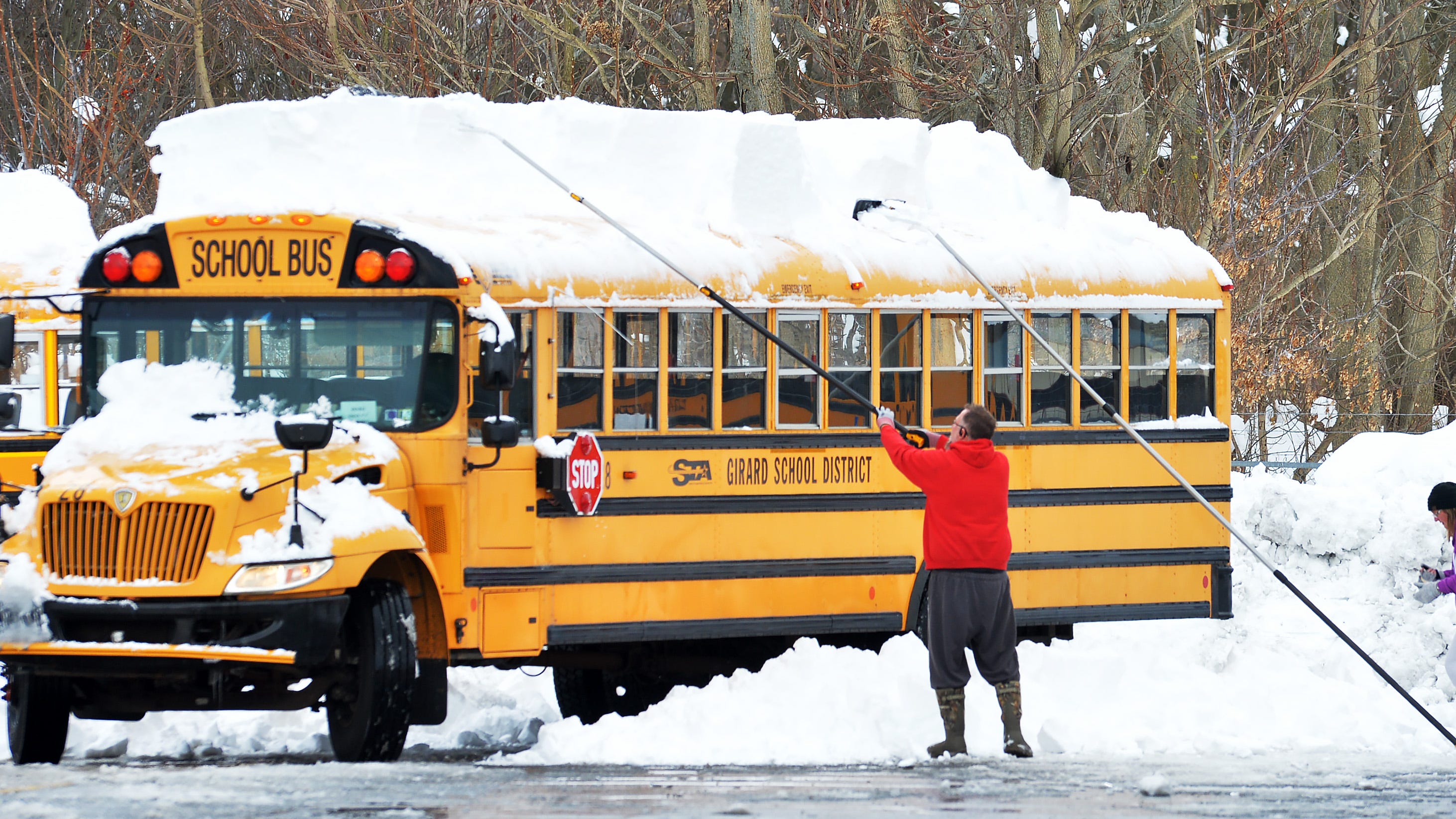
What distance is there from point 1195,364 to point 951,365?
1.55 meters

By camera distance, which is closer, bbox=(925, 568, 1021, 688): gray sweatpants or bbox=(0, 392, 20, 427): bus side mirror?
bbox=(925, 568, 1021, 688): gray sweatpants

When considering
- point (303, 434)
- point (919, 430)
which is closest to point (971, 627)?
point (919, 430)

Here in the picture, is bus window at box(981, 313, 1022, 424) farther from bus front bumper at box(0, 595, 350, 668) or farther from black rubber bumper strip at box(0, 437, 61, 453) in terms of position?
black rubber bumper strip at box(0, 437, 61, 453)

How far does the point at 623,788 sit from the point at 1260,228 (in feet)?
48.0

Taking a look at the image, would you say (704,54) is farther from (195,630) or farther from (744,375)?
(195,630)

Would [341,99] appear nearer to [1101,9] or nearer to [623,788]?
[623,788]

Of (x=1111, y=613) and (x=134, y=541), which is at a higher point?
(x=134, y=541)

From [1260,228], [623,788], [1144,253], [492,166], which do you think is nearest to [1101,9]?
[1260,228]

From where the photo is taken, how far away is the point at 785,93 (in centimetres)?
2014

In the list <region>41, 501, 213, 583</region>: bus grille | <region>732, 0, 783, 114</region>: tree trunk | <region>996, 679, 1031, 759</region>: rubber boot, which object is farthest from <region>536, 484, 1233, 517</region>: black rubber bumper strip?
<region>732, 0, 783, 114</region>: tree trunk

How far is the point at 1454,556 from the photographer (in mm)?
8156

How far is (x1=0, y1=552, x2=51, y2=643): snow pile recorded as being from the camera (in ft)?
23.1

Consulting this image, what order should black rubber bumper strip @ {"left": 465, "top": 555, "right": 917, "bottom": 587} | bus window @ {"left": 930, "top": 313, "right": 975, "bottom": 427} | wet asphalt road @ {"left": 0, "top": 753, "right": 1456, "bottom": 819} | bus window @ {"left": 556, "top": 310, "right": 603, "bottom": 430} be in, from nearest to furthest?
wet asphalt road @ {"left": 0, "top": 753, "right": 1456, "bottom": 819} → black rubber bumper strip @ {"left": 465, "top": 555, "right": 917, "bottom": 587} → bus window @ {"left": 556, "top": 310, "right": 603, "bottom": 430} → bus window @ {"left": 930, "top": 313, "right": 975, "bottom": 427}

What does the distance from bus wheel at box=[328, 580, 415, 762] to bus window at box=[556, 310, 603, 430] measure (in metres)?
1.37
